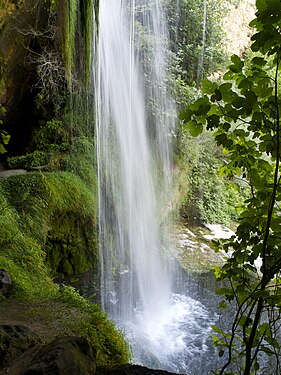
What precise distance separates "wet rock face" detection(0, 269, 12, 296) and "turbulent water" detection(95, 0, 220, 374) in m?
1.94

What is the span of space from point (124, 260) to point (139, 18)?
23.1 feet

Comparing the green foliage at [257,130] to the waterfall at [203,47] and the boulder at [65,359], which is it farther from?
the waterfall at [203,47]

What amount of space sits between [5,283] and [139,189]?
564 cm

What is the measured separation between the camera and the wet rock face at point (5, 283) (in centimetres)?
386

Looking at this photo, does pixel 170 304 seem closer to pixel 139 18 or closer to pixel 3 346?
pixel 3 346

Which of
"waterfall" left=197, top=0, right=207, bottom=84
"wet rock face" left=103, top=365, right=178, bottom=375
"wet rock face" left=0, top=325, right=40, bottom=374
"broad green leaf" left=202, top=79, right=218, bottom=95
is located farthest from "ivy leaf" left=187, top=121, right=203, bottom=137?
"waterfall" left=197, top=0, right=207, bottom=84

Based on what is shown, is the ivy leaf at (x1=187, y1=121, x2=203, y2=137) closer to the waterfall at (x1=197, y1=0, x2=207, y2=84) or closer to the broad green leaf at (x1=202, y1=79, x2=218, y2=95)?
the broad green leaf at (x1=202, y1=79, x2=218, y2=95)

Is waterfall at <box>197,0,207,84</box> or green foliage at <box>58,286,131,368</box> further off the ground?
waterfall at <box>197,0,207,84</box>

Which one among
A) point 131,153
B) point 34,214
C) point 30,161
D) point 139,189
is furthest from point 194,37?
point 34,214

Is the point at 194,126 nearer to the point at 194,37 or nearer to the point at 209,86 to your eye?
the point at 209,86

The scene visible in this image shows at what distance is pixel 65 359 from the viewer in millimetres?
2041

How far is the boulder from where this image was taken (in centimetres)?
195

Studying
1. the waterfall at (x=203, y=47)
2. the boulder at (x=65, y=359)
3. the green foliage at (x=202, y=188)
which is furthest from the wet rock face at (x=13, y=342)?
the waterfall at (x=203, y=47)

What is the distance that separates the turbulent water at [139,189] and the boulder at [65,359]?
2.60 m
